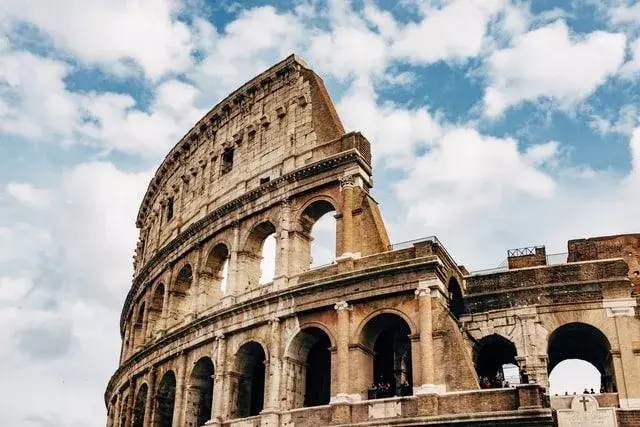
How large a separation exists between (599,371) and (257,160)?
13.5m

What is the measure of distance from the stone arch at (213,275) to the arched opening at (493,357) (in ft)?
30.6

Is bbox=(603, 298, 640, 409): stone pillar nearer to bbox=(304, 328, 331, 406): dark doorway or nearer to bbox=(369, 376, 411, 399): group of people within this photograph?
bbox=(369, 376, 411, 399): group of people

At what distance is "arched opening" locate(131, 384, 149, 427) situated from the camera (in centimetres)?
2744

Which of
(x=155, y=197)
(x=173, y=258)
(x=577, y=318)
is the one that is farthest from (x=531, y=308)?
(x=155, y=197)

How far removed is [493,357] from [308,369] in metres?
5.99

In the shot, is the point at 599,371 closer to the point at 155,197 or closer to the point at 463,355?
the point at 463,355

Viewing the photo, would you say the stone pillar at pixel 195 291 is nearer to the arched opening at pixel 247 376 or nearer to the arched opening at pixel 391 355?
the arched opening at pixel 247 376

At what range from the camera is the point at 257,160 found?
26281mm

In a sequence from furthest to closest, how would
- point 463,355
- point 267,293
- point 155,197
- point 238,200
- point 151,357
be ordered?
point 155,197, point 151,357, point 238,200, point 267,293, point 463,355

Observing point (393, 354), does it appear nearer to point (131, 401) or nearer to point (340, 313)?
point (340, 313)

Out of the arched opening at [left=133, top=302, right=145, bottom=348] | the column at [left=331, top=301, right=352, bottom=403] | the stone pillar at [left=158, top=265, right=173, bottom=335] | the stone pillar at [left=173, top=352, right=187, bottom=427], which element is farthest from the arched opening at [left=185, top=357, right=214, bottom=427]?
the arched opening at [left=133, top=302, right=145, bottom=348]

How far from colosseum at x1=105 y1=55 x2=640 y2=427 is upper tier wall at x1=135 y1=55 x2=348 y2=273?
0.08 metres

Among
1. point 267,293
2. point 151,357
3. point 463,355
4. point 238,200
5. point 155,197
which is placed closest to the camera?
point 463,355

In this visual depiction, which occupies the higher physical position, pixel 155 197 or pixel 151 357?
pixel 155 197
